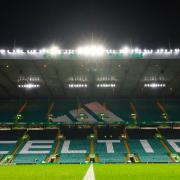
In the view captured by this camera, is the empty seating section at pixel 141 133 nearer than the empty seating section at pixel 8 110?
No

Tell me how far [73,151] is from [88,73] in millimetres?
7566

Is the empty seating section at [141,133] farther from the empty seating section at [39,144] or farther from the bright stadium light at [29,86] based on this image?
the bright stadium light at [29,86]

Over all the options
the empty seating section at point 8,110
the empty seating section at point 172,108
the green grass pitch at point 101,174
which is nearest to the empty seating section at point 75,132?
the empty seating section at point 8,110

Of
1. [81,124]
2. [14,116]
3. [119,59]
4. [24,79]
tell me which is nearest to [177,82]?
[119,59]

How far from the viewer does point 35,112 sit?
3000 centimetres

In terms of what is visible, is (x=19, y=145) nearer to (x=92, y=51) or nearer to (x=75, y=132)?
(x=75, y=132)

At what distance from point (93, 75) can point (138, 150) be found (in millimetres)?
8402

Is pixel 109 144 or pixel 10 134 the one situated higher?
pixel 10 134

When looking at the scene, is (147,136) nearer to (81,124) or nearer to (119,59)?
(81,124)

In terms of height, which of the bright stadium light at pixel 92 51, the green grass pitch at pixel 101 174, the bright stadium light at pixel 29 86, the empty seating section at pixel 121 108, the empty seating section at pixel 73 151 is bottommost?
the green grass pitch at pixel 101 174

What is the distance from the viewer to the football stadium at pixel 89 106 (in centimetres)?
2255

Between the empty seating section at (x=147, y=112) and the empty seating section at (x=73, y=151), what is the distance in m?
6.70

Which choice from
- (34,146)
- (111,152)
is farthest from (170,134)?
(34,146)

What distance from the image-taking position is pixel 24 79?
26766 millimetres
